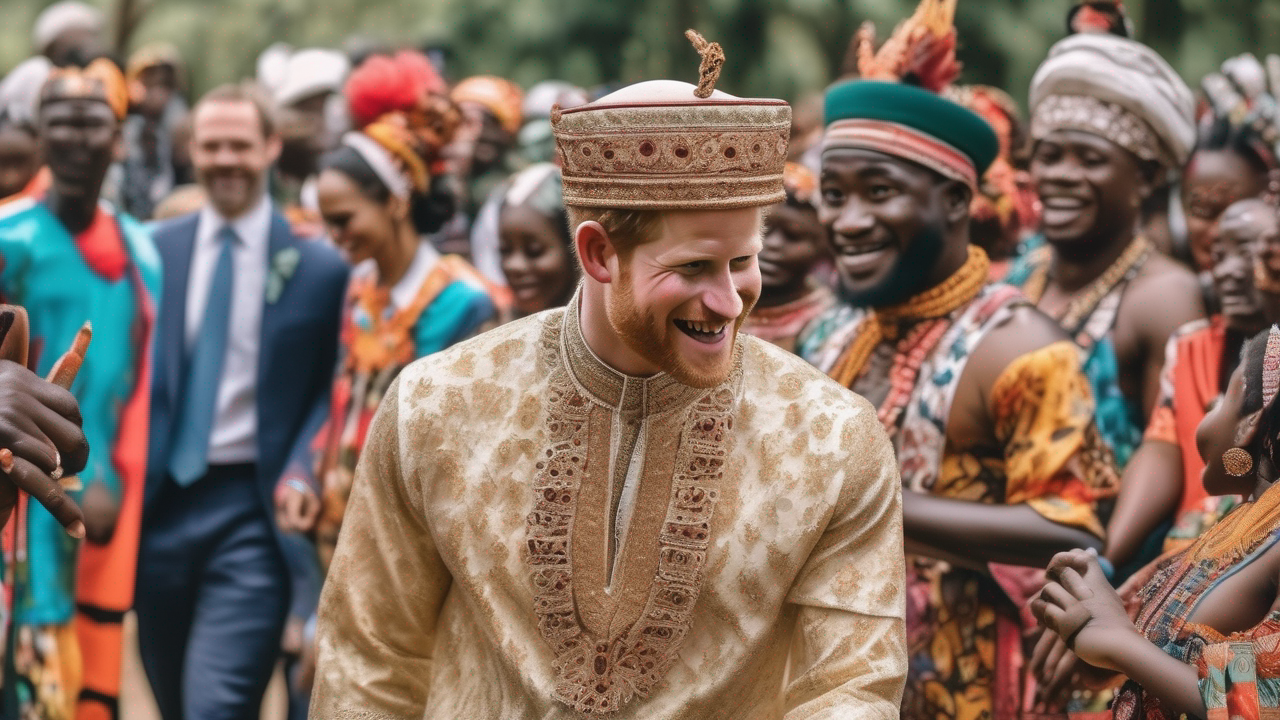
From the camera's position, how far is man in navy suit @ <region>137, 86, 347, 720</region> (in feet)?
23.9

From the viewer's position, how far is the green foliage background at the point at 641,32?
33.4ft

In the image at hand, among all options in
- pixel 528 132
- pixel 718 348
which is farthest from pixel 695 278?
pixel 528 132

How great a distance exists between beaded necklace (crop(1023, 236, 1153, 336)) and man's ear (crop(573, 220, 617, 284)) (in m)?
3.11

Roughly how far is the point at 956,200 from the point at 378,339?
2.66 meters

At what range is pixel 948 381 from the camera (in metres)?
5.23

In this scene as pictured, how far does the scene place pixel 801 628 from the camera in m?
3.60

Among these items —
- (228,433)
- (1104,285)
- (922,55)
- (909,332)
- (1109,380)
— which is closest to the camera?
(909,332)

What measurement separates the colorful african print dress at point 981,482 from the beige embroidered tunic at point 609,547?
151 cm

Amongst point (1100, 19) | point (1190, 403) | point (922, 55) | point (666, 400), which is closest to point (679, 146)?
point (666, 400)

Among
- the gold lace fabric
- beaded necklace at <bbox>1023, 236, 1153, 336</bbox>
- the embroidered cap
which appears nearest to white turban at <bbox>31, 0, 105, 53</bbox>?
beaded necklace at <bbox>1023, 236, 1153, 336</bbox>

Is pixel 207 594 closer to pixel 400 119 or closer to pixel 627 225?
pixel 400 119

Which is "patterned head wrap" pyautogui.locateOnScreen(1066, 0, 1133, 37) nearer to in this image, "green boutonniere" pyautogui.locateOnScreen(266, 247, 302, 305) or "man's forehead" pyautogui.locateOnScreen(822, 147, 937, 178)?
"man's forehead" pyautogui.locateOnScreen(822, 147, 937, 178)

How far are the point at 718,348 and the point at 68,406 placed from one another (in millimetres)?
1355

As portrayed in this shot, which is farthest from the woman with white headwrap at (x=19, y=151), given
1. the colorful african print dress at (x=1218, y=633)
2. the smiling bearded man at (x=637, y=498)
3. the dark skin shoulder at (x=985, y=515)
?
the colorful african print dress at (x=1218, y=633)
